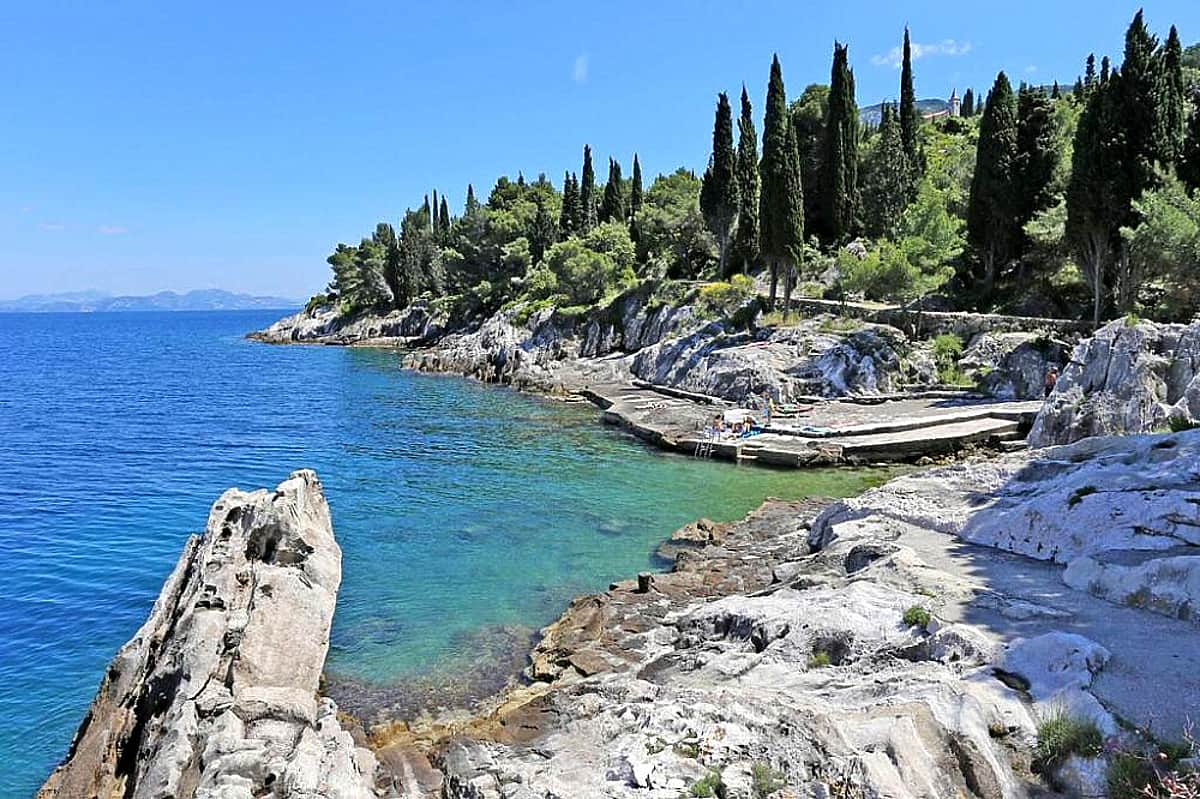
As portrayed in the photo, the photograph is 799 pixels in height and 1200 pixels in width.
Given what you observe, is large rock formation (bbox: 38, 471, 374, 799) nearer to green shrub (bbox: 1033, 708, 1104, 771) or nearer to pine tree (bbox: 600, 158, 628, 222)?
green shrub (bbox: 1033, 708, 1104, 771)

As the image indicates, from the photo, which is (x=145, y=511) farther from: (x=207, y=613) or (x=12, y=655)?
(x=207, y=613)

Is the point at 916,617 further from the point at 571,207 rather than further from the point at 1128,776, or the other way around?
the point at 571,207

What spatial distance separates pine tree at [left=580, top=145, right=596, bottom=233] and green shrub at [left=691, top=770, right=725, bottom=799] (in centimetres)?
8295

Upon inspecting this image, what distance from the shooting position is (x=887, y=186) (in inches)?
2306

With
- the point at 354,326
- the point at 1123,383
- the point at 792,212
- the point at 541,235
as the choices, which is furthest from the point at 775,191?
the point at 354,326

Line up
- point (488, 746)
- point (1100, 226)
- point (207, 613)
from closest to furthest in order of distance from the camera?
1. point (488, 746)
2. point (207, 613)
3. point (1100, 226)

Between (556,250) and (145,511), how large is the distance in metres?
48.9

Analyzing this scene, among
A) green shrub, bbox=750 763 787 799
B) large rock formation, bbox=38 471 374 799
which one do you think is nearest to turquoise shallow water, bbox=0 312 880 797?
large rock formation, bbox=38 471 374 799

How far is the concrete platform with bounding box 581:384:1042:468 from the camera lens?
31.0 m

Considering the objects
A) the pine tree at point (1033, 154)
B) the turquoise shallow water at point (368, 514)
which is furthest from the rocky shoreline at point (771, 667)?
the pine tree at point (1033, 154)

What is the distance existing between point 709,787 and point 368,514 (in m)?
20.0

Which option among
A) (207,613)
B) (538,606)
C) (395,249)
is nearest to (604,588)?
(538,606)

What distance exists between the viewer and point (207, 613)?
12.3 meters

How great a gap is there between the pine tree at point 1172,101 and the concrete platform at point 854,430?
1241 cm
